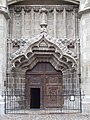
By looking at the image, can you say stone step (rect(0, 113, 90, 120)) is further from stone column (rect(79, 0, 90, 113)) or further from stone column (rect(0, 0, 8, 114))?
stone column (rect(0, 0, 8, 114))

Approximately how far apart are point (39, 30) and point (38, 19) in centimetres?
65

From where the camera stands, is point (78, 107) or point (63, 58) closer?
point (78, 107)

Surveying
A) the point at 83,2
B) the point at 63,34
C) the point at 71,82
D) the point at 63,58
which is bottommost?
the point at 71,82

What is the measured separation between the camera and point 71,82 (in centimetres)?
1594

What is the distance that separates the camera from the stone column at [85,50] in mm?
14133

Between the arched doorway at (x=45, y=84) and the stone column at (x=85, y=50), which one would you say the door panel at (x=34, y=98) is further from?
the stone column at (x=85, y=50)

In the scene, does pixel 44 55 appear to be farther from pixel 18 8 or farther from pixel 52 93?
pixel 18 8

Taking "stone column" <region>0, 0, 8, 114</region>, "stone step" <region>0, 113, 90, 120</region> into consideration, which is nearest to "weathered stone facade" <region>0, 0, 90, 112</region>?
"stone column" <region>0, 0, 8, 114</region>

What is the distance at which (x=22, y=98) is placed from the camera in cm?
1589

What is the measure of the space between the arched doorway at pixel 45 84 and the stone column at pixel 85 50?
6.02ft

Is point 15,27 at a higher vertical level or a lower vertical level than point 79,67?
higher

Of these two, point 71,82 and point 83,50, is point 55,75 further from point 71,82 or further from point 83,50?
point 83,50

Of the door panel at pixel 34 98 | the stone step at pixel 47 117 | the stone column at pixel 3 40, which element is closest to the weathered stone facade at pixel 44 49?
the stone column at pixel 3 40

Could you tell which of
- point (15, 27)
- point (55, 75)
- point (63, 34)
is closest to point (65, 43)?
point (63, 34)
